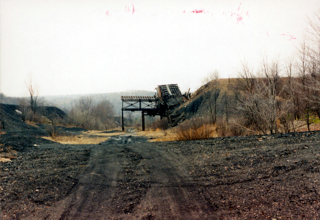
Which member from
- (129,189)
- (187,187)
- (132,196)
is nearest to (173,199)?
(187,187)

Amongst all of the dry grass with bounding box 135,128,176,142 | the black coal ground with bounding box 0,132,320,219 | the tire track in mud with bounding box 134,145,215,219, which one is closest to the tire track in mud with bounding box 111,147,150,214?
the black coal ground with bounding box 0,132,320,219

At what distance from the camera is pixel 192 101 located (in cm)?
3472

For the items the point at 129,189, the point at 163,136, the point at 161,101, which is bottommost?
the point at 163,136

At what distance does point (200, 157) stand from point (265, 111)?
18.2 ft

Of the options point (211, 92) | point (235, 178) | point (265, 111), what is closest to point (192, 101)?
point (211, 92)

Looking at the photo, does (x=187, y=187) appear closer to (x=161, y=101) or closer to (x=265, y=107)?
(x=265, y=107)

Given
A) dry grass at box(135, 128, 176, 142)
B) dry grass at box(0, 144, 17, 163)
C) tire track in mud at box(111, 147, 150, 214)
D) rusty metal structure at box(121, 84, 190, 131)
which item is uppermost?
rusty metal structure at box(121, 84, 190, 131)

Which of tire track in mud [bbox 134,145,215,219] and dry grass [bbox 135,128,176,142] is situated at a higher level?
tire track in mud [bbox 134,145,215,219]

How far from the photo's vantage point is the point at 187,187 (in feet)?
14.2

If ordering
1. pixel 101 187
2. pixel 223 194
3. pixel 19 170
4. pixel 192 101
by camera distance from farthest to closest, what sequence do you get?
pixel 192 101 < pixel 19 170 < pixel 101 187 < pixel 223 194

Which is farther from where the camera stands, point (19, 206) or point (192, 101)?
point (192, 101)

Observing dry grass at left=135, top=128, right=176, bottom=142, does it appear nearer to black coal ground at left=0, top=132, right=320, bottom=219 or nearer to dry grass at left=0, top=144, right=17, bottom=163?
black coal ground at left=0, top=132, right=320, bottom=219

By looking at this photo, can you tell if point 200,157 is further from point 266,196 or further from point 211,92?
point 211,92

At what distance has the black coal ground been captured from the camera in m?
3.22
